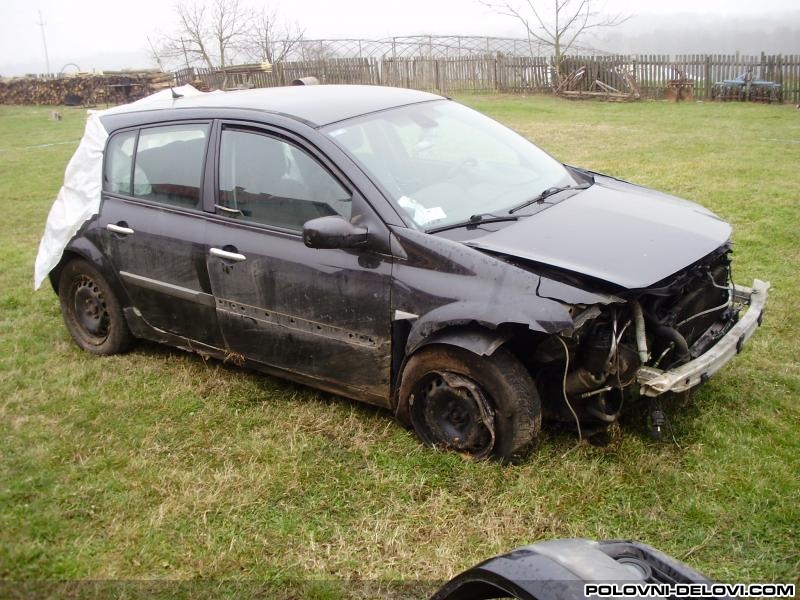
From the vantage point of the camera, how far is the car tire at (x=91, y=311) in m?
4.94

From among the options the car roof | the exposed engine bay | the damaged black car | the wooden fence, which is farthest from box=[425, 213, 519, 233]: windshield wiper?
the wooden fence

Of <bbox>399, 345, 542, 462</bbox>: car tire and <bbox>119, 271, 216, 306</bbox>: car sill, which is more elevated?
<bbox>119, 271, 216, 306</bbox>: car sill

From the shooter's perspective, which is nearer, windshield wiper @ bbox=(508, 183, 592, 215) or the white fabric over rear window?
windshield wiper @ bbox=(508, 183, 592, 215)

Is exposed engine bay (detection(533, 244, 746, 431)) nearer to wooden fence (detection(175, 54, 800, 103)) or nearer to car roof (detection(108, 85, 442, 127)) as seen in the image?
car roof (detection(108, 85, 442, 127))

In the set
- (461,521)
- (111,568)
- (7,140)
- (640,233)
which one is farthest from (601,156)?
(7,140)

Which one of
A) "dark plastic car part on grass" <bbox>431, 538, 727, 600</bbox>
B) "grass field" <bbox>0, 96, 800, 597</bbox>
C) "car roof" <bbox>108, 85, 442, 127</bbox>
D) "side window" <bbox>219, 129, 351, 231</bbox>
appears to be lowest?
"grass field" <bbox>0, 96, 800, 597</bbox>

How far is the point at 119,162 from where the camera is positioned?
4832 millimetres

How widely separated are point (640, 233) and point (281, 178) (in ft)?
6.03

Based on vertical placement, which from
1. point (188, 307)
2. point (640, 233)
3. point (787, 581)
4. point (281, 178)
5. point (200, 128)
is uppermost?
point (200, 128)

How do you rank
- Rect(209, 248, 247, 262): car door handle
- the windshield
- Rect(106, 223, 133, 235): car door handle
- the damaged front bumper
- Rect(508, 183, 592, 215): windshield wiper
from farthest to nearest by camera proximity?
Rect(106, 223, 133, 235): car door handle, Rect(209, 248, 247, 262): car door handle, Rect(508, 183, 592, 215): windshield wiper, the windshield, the damaged front bumper

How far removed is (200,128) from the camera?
4.39 meters

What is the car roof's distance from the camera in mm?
4141

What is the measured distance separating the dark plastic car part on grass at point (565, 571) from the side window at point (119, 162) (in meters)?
3.69

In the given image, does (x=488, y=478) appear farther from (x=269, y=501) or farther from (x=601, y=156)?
(x=601, y=156)
